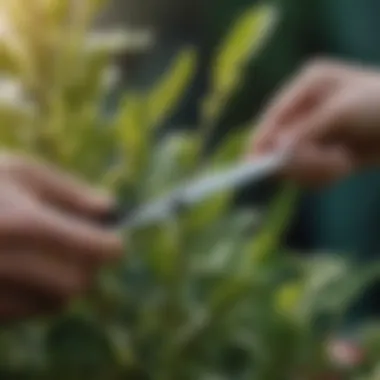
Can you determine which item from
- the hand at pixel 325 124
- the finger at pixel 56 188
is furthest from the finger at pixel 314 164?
the finger at pixel 56 188

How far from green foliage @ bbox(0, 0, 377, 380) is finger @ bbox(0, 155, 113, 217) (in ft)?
0.16

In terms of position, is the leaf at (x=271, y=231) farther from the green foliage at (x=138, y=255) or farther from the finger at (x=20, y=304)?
the finger at (x=20, y=304)

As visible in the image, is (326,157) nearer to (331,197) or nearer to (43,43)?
(43,43)

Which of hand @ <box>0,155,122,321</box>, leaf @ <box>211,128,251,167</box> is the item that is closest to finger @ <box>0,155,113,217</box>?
hand @ <box>0,155,122,321</box>

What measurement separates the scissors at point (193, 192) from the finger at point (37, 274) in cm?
6

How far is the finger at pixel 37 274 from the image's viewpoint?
0.37m

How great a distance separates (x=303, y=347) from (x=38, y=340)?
0.49 feet

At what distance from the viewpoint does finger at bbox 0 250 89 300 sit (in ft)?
1.22

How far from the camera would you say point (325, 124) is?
1.60ft

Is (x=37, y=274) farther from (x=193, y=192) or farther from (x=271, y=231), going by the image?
(x=271, y=231)

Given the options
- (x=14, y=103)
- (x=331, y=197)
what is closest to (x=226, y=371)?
(x=14, y=103)

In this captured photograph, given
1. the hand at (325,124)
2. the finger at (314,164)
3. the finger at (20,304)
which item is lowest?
the finger at (20,304)

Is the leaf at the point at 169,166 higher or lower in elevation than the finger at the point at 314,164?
higher

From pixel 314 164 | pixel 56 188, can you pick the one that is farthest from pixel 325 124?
pixel 56 188
